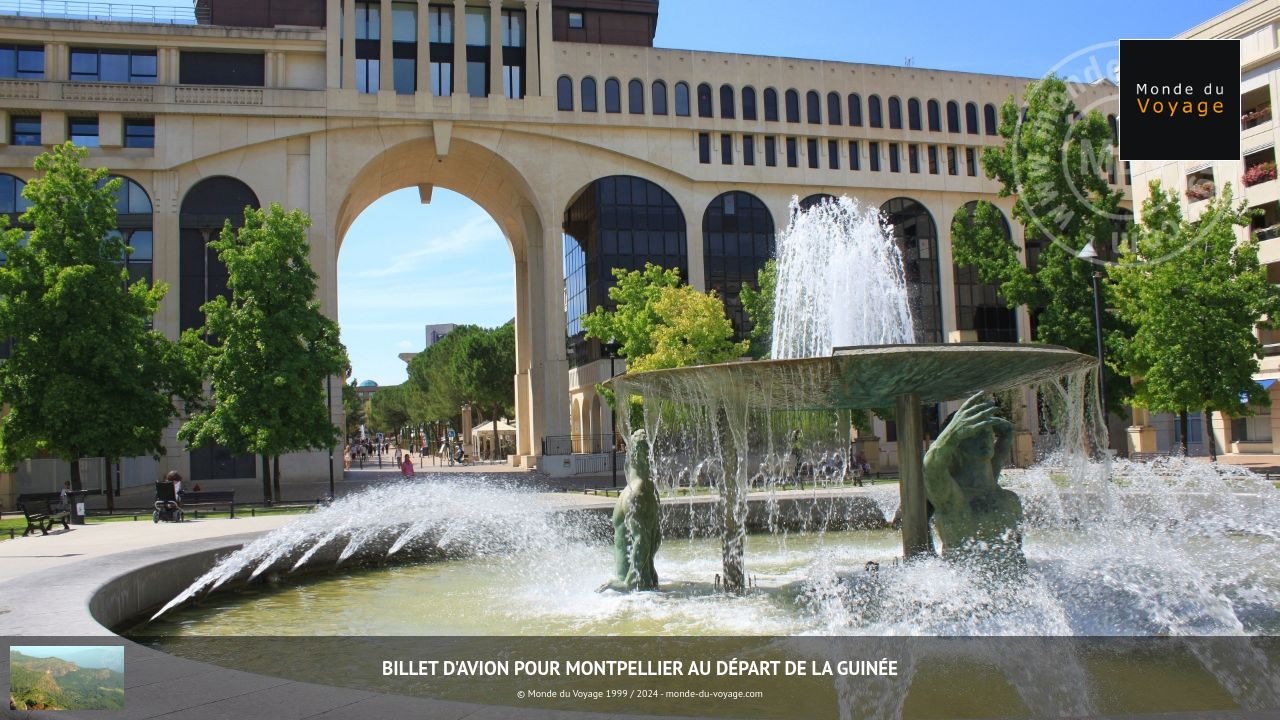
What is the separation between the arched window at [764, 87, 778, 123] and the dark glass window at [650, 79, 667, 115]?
5303mm

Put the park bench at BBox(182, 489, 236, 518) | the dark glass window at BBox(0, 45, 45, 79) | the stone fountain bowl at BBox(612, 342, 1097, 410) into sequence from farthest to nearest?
the dark glass window at BBox(0, 45, 45, 79) < the park bench at BBox(182, 489, 236, 518) < the stone fountain bowl at BBox(612, 342, 1097, 410)

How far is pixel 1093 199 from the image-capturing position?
3453cm

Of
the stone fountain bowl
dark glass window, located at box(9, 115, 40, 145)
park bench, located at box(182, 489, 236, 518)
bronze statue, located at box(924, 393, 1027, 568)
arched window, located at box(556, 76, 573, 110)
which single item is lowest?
park bench, located at box(182, 489, 236, 518)

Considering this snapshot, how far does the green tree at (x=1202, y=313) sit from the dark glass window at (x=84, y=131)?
40738 mm

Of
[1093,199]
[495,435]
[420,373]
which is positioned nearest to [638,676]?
[1093,199]

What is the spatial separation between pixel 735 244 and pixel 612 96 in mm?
9444

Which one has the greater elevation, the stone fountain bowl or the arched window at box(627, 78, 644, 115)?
the arched window at box(627, 78, 644, 115)

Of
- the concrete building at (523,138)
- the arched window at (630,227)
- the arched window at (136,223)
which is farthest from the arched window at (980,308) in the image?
the arched window at (136,223)

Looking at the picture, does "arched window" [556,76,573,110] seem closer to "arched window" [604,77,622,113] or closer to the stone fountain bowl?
"arched window" [604,77,622,113]

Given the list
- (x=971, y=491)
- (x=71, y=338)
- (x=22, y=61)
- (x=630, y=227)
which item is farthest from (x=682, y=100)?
(x=971, y=491)

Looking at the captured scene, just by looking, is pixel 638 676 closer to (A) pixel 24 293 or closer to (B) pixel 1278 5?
(A) pixel 24 293

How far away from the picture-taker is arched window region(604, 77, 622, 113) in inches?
1789

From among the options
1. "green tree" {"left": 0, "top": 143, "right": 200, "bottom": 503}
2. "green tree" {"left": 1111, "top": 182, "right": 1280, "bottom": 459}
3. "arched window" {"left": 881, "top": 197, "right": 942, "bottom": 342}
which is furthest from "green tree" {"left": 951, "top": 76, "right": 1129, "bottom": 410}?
"green tree" {"left": 0, "top": 143, "right": 200, "bottom": 503}

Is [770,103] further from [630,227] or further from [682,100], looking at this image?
[630,227]
